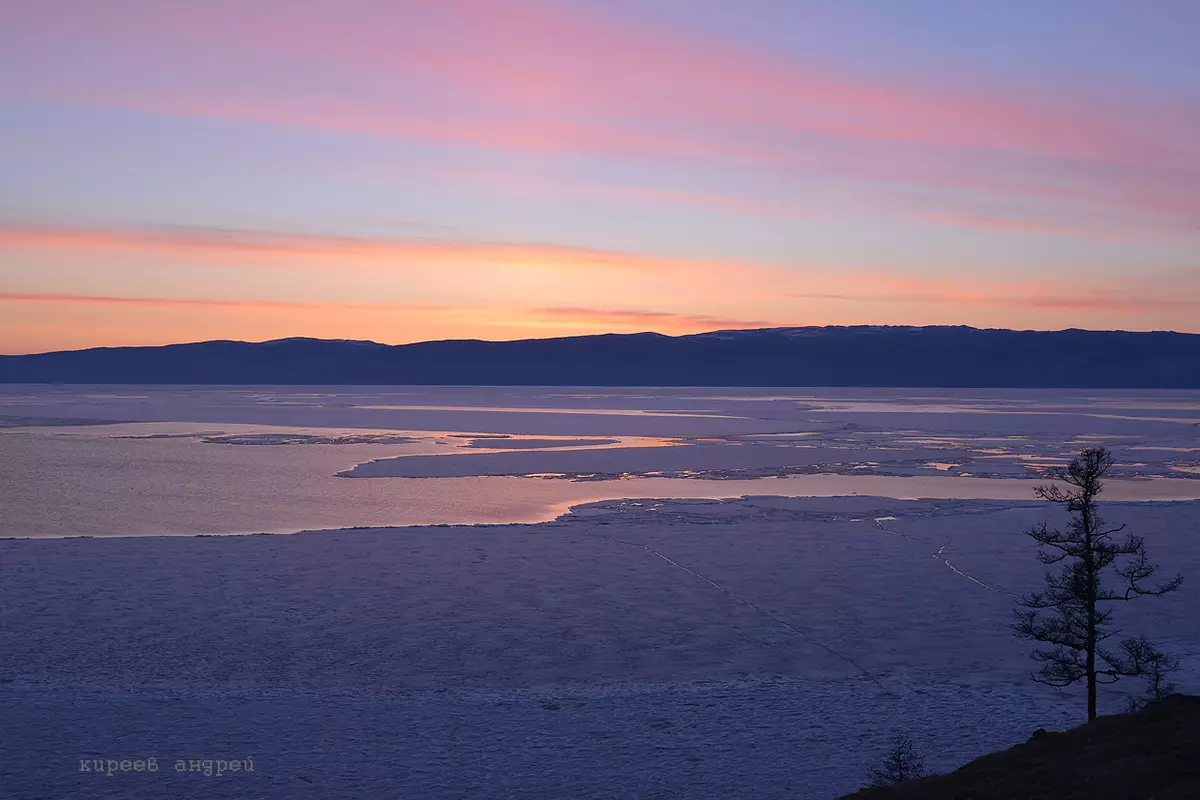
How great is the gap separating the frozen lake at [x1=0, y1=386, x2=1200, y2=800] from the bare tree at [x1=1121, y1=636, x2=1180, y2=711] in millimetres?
229

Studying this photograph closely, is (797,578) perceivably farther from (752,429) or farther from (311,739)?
(752,429)

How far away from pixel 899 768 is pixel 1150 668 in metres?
4.53

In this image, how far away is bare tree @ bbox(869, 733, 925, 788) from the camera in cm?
720

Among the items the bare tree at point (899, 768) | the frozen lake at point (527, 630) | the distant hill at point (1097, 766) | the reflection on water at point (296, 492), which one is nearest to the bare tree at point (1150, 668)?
the frozen lake at point (527, 630)

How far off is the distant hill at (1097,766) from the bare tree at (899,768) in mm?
541

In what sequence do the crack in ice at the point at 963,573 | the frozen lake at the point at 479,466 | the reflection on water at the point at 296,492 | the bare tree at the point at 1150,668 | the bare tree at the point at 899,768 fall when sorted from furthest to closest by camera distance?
the frozen lake at the point at 479,466 < the reflection on water at the point at 296,492 < the crack in ice at the point at 963,573 < the bare tree at the point at 1150,668 < the bare tree at the point at 899,768

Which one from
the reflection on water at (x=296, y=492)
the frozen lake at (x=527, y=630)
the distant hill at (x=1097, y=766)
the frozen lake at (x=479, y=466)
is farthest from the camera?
the frozen lake at (x=479, y=466)

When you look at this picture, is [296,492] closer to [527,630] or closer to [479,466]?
[479,466]

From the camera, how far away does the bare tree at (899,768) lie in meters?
7.20

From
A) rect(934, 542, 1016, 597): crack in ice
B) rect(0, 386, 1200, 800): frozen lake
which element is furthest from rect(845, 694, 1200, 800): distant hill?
rect(934, 542, 1016, 597): crack in ice

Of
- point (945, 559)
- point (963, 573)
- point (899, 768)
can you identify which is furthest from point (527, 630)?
point (945, 559)

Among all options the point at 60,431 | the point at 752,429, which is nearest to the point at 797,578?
the point at 752,429

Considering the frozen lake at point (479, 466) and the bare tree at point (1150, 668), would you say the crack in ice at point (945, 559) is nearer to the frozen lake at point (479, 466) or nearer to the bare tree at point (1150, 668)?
the bare tree at point (1150, 668)

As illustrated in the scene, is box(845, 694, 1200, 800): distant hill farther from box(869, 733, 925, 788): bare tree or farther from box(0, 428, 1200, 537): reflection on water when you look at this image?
box(0, 428, 1200, 537): reflection on water
